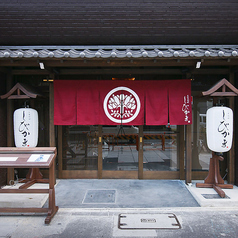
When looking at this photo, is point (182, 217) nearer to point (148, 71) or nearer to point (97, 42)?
point (148, 71)

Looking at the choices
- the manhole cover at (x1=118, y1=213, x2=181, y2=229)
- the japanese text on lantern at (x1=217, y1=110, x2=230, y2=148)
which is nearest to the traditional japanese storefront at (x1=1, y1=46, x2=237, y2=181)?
the japanese text on lantern at (x1=217, y1=110, x2=230, y2=148)

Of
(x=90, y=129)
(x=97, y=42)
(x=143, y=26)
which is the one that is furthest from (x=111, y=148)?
(x=143, y=26)

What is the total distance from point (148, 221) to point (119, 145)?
2.97m

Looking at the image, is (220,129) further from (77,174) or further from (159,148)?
(77,174)

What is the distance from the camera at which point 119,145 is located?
670cm

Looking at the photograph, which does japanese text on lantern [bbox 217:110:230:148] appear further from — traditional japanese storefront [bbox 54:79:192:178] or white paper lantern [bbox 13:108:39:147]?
white paper lantern [bbox 13:108:39:147]

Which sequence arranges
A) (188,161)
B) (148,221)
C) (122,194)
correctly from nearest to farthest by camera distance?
(148,221), (122,194), (188,161)

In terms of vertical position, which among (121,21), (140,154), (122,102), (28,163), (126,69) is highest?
(121,21)

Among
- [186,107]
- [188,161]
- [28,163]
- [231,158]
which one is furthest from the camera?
[231,158]

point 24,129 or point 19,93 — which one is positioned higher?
point 19,93

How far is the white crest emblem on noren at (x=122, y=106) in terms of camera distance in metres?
5.94

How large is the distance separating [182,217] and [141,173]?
2.39m

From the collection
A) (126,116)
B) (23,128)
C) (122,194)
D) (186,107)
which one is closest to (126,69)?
(126,116)

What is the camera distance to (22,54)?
15.3 feet
